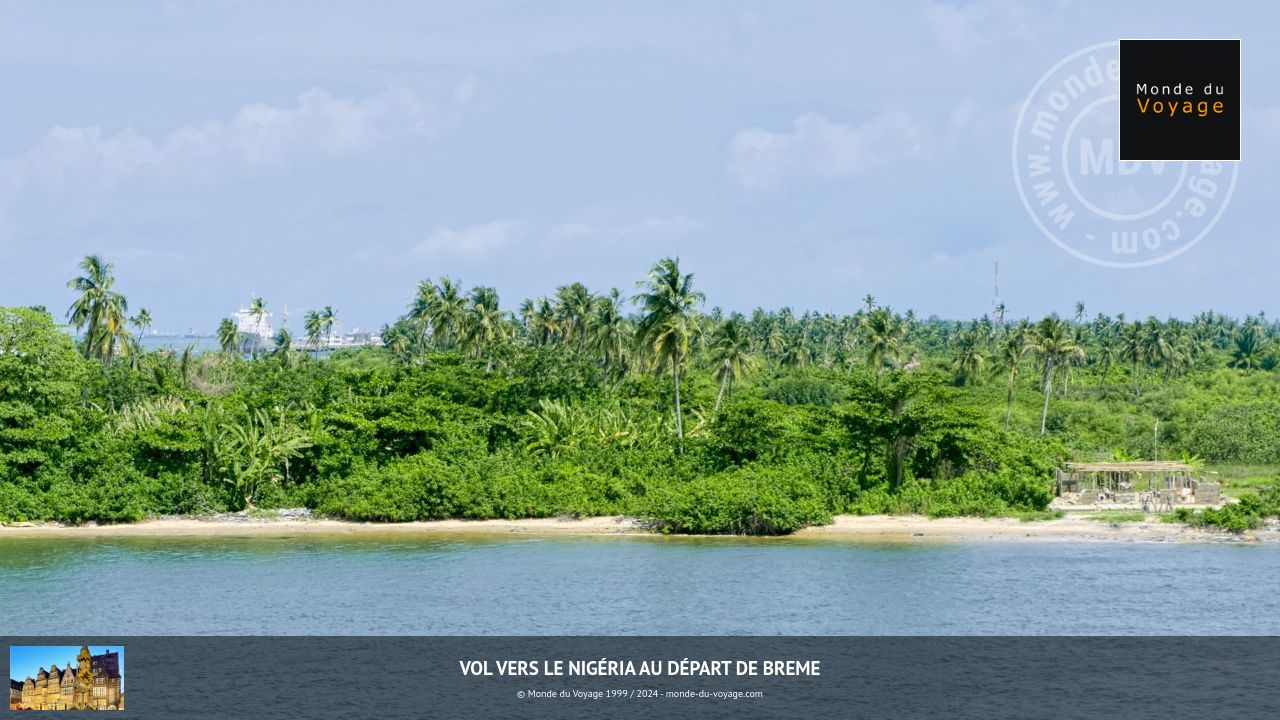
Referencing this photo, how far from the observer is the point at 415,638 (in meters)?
30.1

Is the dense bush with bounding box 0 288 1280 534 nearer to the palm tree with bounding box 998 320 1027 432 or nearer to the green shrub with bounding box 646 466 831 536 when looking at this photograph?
the green shrub with bounding box 646 466 831 536

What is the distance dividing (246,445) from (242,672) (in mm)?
23816

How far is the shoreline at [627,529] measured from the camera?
4297cm

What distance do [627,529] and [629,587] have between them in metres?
10.4

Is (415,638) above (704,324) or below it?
below

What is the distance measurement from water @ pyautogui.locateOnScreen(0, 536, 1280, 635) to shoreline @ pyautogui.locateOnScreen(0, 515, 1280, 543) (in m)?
1.30

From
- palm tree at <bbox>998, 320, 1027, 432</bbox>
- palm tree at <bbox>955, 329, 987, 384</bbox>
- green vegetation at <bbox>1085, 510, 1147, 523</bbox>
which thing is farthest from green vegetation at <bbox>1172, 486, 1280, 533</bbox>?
palm tree at <bbox>955, 329, 987, 384</bbox>

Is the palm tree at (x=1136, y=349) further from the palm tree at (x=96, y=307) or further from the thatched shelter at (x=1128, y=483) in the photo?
the palm tree at (x=96, y=307)

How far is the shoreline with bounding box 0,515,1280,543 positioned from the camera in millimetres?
42969

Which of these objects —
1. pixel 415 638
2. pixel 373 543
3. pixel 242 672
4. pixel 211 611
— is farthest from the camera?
pixel 373 543

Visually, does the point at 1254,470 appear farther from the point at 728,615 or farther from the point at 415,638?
the point at 415,638

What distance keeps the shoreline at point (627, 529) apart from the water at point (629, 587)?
1.30m

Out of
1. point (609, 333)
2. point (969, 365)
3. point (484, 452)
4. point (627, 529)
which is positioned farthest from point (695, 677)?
point (969, 365)

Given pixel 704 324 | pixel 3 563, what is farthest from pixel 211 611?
pixel 704 324
